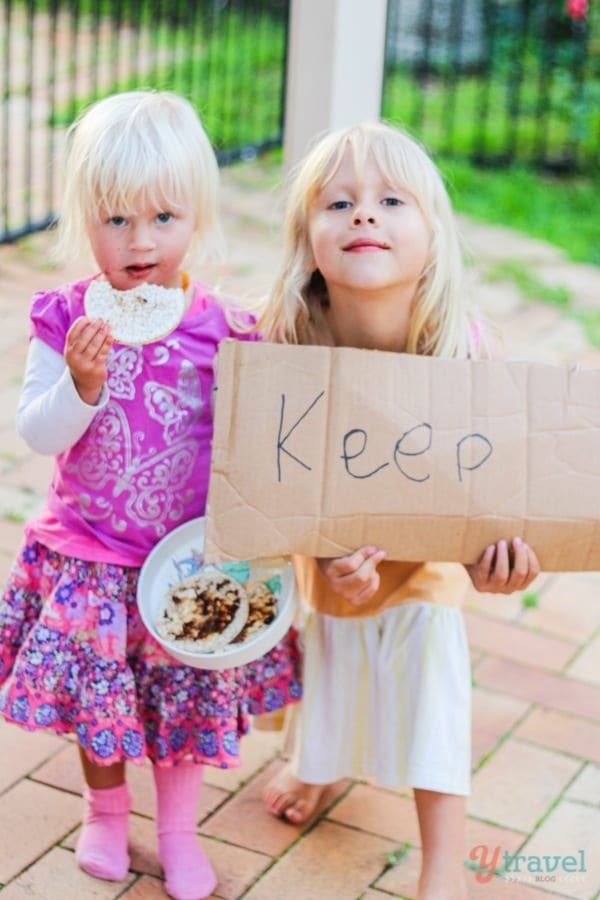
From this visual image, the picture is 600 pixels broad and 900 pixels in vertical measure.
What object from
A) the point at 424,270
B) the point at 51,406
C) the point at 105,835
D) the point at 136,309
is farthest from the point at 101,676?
the point at 424,270

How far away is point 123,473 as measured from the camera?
7.00ft

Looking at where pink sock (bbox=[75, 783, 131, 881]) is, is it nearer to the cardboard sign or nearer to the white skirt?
the white skirt

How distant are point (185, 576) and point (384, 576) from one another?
362mm

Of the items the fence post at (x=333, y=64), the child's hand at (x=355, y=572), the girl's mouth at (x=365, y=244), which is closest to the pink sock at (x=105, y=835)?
the child's hand at (x=355, y=572)

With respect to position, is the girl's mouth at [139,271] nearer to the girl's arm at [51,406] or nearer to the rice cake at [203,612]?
the girl's arm at [51,406]

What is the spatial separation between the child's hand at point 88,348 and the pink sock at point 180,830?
2.23 feet

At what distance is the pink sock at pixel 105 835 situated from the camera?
223 centimetres

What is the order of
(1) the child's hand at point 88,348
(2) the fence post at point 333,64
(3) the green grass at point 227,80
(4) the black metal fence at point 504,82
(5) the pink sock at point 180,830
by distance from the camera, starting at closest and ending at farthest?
(1) the child's hand at point 88,348, (5) the pink sock at point 180,830, (2) the fence post at point 333,64, (3) the green grass at point 227,80, (4) the black metal fence at point 504,82

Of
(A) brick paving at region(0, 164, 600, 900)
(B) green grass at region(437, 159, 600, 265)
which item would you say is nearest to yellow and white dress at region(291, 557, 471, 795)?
(A) brick paving at region(0, 164, 600, 900)

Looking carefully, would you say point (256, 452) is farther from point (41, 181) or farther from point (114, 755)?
point (41, 181)

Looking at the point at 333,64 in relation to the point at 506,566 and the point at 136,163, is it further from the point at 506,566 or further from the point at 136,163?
the point at 506,566

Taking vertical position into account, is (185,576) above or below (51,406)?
below

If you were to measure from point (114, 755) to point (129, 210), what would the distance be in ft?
2.72

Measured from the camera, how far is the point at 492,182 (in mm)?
6535
